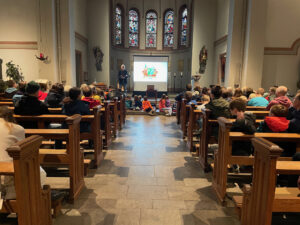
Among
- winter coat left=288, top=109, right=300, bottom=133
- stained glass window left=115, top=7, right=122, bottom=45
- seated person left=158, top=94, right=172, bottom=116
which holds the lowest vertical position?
seated person left=158, top=94, right=172, bottom=116

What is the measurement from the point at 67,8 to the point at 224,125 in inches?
317

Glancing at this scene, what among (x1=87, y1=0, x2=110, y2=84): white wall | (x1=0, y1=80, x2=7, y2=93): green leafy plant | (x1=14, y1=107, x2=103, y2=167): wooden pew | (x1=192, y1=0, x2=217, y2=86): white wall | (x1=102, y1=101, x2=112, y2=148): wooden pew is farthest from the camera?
(x1=192, y1=0, x2=217, y2=86): white wall

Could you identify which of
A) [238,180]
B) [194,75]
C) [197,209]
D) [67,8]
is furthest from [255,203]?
[194,75]

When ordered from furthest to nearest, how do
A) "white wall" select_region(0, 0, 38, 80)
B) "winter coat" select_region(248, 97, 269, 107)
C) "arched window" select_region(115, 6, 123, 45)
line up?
"arched window" select_region(115, 6, 123, 45)
"white wall" select_region(0, 0, 38, 80)
"winter coat" select_region(248, 97, 269, 107)

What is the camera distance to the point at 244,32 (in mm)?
8891

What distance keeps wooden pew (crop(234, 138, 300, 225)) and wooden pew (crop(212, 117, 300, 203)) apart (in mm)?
735

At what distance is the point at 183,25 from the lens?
15.9 meters

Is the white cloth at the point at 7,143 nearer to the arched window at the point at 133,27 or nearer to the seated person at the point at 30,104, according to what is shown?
the seated person at the point at 30,104

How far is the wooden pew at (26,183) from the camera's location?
1636 mm

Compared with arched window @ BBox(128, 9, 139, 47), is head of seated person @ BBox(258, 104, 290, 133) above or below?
below

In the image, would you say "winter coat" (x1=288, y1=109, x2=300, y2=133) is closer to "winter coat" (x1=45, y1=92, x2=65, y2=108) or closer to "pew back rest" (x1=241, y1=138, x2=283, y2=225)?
"pew back rest" (x1=241, y1=138, x2=283, y2=225)

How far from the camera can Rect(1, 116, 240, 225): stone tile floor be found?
2516 mm

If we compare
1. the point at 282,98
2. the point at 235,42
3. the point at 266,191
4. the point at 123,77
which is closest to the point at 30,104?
the point at 266,191

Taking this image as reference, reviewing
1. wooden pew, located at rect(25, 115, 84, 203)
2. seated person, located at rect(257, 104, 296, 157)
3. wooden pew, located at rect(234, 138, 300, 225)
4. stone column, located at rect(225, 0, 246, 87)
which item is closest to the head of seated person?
seated person, located at rect(257, 104, 296, 157)
